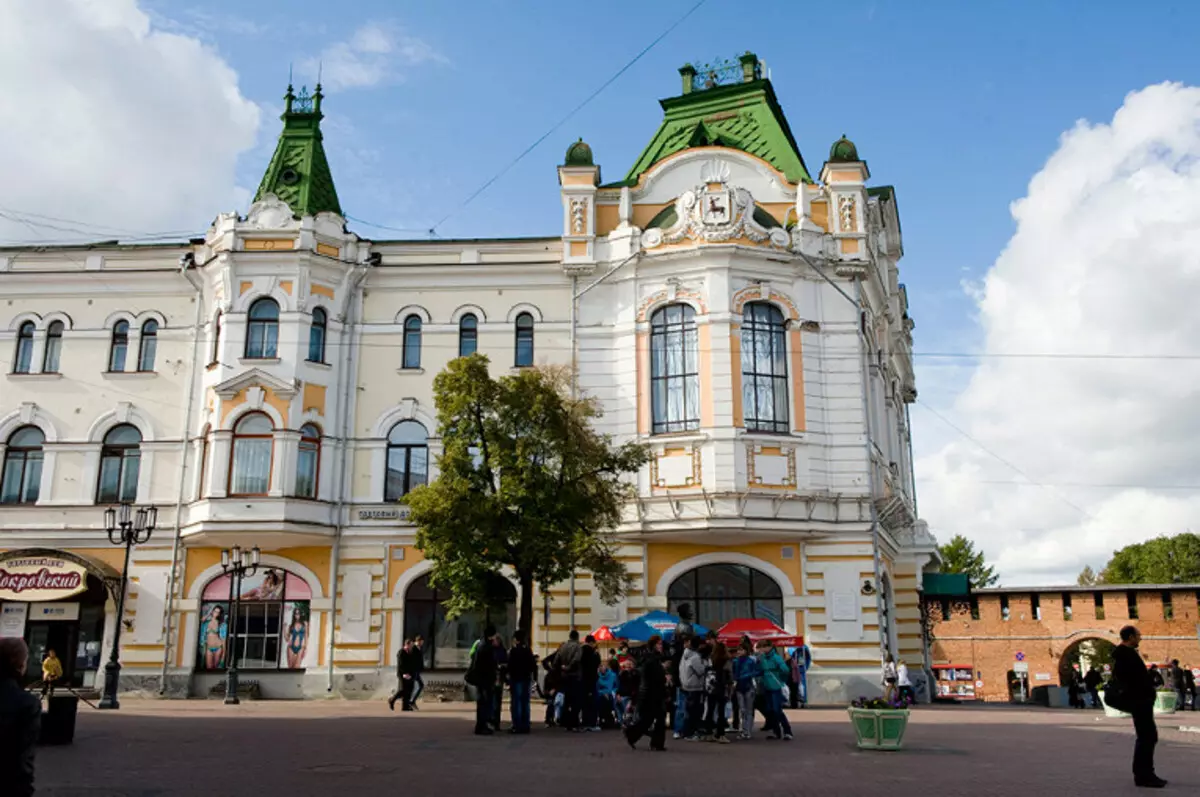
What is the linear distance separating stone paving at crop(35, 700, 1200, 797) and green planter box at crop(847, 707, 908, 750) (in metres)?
0.24

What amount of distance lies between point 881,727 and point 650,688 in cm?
328

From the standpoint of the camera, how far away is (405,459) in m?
30.8

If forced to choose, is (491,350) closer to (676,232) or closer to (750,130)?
(676,232)

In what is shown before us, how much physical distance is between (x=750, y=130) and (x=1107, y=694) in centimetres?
2455

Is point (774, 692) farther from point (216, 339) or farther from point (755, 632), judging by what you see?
point (216, 339)

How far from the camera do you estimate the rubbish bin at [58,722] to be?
14.9m

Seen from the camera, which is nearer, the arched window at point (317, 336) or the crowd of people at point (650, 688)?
the crowd of people at point (650, 688)

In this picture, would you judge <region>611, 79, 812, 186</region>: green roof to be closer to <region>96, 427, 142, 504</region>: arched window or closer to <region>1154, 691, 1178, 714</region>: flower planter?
<region>96, 427, 142, 504</region>: arched window

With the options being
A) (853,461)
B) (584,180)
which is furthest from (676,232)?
(853,461)

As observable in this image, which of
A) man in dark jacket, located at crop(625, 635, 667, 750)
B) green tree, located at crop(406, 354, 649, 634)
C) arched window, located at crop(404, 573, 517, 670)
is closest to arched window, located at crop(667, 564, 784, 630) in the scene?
green tree, located at crop(406, 354, 649, 634)

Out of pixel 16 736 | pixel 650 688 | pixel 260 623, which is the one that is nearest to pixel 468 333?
pixel 260 623

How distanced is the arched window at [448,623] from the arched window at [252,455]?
502 cm

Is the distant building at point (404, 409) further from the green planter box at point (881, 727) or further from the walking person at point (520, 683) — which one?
the green planter box at point (881, 727)

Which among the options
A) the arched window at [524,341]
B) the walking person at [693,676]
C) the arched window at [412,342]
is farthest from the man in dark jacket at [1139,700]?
the arched window at [412,342]
